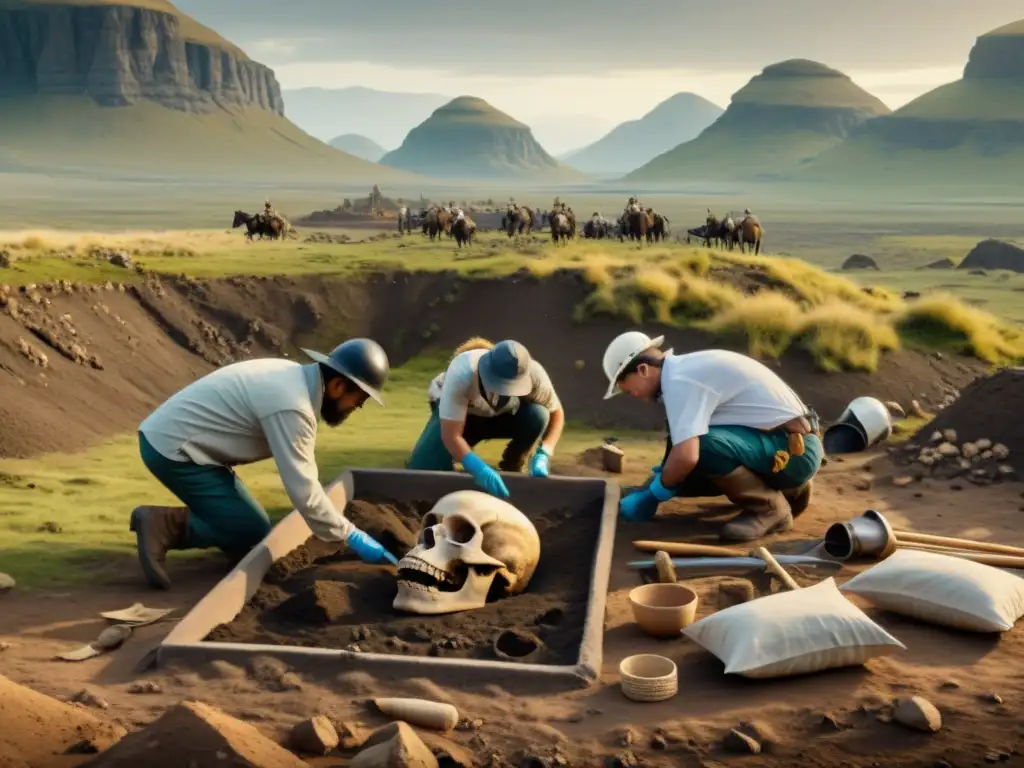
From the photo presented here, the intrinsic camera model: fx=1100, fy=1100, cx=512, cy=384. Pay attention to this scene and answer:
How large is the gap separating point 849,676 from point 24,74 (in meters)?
146

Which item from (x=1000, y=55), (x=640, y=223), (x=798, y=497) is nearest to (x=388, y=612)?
(x=798, y=497)

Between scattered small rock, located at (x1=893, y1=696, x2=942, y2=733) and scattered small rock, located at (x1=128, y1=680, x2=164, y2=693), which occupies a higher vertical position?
scattered small rock, located at (x1=893, y1=696, x2=942, y2=733)

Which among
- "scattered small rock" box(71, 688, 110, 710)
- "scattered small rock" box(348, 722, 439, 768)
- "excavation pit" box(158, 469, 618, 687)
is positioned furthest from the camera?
"excavation pit" box(158, 469, 618, 687)

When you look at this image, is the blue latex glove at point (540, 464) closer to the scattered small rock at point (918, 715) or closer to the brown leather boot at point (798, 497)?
the brown leather boot at point (798, 497)

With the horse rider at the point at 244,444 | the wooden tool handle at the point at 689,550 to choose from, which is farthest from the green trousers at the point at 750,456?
the horse rider at the point at 244,444

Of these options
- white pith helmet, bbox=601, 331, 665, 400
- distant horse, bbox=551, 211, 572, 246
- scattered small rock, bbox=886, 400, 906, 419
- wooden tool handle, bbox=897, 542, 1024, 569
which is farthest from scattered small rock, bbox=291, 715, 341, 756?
distant horse, bbox=551, 211, 572, 246

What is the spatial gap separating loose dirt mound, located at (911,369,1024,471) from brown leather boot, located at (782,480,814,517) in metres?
2.30

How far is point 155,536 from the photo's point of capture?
19.5 ft

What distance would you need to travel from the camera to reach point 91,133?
Result: 418ft

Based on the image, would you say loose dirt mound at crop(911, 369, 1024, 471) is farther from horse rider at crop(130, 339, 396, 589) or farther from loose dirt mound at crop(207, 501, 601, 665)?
horse rider at crop(130, 339, 396, 589)

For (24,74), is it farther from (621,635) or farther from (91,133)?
(621,635)

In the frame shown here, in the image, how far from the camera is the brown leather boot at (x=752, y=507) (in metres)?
6.63

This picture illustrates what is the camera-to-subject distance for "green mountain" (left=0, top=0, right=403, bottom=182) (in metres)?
125

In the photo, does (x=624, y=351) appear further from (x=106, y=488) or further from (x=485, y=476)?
(x=106, y=488)
